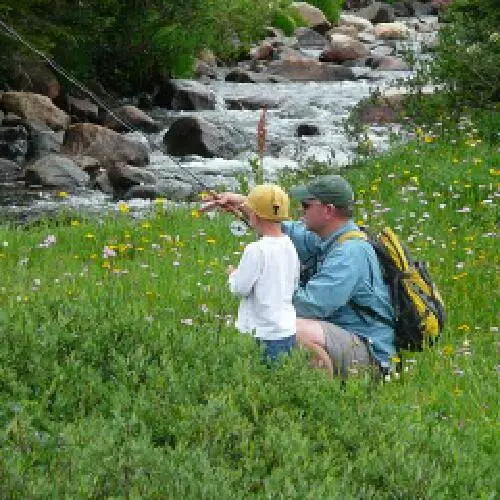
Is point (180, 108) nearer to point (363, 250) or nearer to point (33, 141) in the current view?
point (33, 141)

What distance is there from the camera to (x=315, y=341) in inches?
247

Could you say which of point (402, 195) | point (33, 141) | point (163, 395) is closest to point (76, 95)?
point (33, 141)

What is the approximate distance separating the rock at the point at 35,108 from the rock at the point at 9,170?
2.96 metres

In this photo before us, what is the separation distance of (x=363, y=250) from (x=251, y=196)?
0.70 m

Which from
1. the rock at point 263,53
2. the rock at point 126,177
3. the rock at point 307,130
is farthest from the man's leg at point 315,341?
the rock at point 263,53

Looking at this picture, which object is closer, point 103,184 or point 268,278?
point 268,278

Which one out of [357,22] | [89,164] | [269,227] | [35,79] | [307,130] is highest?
[269,227]

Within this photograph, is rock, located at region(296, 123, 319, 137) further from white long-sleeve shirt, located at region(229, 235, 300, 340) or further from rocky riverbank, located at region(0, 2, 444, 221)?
white long-sleeve shirt, located at region(229, 235, 300, 340)

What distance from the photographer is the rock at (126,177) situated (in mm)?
16641

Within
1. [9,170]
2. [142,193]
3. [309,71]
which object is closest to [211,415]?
[142,193]

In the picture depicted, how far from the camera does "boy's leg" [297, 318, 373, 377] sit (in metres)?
6.23

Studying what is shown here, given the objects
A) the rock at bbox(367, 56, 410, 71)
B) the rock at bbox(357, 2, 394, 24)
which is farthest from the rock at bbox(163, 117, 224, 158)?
the rock at bbox(357, 2, 394, 24)

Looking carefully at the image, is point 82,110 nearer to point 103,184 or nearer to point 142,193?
point 103,184

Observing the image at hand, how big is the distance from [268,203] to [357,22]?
3707 centimetres
